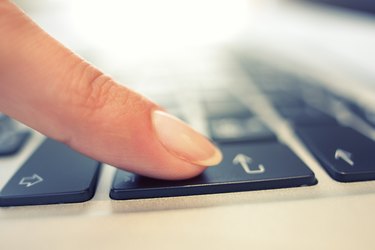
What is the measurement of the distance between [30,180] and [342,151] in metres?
0.19

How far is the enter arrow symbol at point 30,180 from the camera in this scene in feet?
0.80

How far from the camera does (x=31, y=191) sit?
0.78 ft

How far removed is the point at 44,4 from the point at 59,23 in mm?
378

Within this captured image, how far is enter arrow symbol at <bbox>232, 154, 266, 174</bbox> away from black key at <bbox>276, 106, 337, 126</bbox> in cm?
8

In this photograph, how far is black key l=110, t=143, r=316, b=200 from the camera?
9.2 inches

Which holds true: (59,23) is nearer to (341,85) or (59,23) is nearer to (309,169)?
(341,85)

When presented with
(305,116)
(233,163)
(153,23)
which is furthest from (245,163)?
(153,23)

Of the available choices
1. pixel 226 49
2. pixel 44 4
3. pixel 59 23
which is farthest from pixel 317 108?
pixel 44 4

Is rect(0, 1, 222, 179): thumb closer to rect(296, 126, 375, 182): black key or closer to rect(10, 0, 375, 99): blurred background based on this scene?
rect(296, 126, 375, 182): black key

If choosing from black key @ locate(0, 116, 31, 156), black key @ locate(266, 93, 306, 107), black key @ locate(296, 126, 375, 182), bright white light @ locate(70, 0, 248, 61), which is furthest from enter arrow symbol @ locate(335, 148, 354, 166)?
bright white light @ locate(70, 0, 248, 61)

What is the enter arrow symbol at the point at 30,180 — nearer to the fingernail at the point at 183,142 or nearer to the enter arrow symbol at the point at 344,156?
the fingernail at the point at 183,142

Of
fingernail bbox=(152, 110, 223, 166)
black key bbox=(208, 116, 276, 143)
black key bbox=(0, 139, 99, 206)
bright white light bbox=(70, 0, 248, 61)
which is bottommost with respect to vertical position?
bright white light bbox=(70, 0, 248, 61)

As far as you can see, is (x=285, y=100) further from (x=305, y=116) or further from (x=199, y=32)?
(x=199, y=32)

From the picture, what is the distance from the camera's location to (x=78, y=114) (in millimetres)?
261
